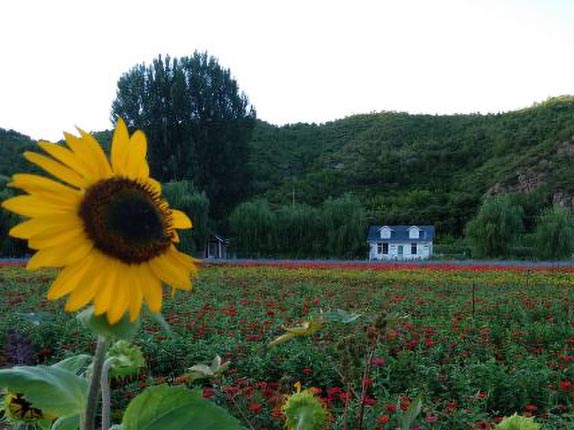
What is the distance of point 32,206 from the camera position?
2.15 ft

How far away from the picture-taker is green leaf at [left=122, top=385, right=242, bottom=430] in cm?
72

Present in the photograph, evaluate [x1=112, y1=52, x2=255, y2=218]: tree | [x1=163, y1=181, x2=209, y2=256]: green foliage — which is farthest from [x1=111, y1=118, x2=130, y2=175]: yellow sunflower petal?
[x1=112, y1=52, x2=255, y2=218]: tree

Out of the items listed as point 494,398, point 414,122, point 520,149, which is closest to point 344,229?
point 494,398

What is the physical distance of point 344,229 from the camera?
118ft

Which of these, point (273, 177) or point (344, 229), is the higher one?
point (273, 177)

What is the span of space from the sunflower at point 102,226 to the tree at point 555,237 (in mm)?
33997

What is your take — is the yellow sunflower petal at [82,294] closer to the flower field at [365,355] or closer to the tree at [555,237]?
the flower field at [365,355]

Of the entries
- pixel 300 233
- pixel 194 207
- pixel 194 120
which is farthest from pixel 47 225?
pixel 194 120

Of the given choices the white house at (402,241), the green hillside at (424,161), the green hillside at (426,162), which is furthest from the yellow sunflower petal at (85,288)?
the green hillside at (424,161)

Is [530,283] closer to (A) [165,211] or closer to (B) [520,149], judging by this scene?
(A) [165,211]

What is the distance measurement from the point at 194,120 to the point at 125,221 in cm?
4472

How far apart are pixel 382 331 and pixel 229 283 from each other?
15.0 m

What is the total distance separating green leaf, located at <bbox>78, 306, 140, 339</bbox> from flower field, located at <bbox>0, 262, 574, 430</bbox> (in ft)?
0.94

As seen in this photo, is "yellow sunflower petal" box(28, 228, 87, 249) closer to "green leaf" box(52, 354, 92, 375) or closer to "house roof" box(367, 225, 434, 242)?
"green leaf" box(52, 354, 92, 375)
